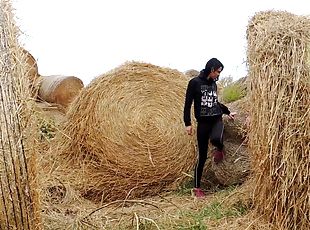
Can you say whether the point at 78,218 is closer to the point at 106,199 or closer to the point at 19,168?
the point at 19,168

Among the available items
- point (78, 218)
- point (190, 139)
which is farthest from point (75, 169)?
point (78, 218)

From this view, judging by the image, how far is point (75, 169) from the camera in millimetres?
7645

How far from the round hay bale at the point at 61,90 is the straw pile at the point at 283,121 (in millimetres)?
4758

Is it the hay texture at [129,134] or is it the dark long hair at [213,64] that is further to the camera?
the hay texture at [129,134]

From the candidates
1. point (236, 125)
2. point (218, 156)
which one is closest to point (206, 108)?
point (236, 125)

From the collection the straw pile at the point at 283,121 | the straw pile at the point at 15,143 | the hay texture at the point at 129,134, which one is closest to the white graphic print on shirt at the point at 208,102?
the hay texture at the point at 129,134

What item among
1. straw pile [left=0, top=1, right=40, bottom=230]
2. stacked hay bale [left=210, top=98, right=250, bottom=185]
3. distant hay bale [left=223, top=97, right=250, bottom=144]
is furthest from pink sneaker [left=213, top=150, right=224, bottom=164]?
straw pile [left=0, top=1, right=40, bottom=230]

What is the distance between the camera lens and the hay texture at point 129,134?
753cm

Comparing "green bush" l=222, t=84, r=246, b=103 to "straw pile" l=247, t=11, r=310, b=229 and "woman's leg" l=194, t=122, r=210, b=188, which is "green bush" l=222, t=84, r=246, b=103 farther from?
"straw pile" l=247, t=11, r=310, b=229

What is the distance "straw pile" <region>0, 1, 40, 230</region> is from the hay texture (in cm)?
311

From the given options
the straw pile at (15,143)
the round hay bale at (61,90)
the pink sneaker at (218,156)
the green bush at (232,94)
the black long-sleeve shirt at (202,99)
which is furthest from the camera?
the round hay bale at (61,90)

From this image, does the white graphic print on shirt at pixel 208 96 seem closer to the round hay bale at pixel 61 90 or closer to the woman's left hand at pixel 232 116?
the woman's left hand at pixel 232 116

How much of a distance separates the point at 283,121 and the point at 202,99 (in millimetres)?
1817

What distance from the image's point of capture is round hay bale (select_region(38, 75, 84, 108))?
30.8 feet
